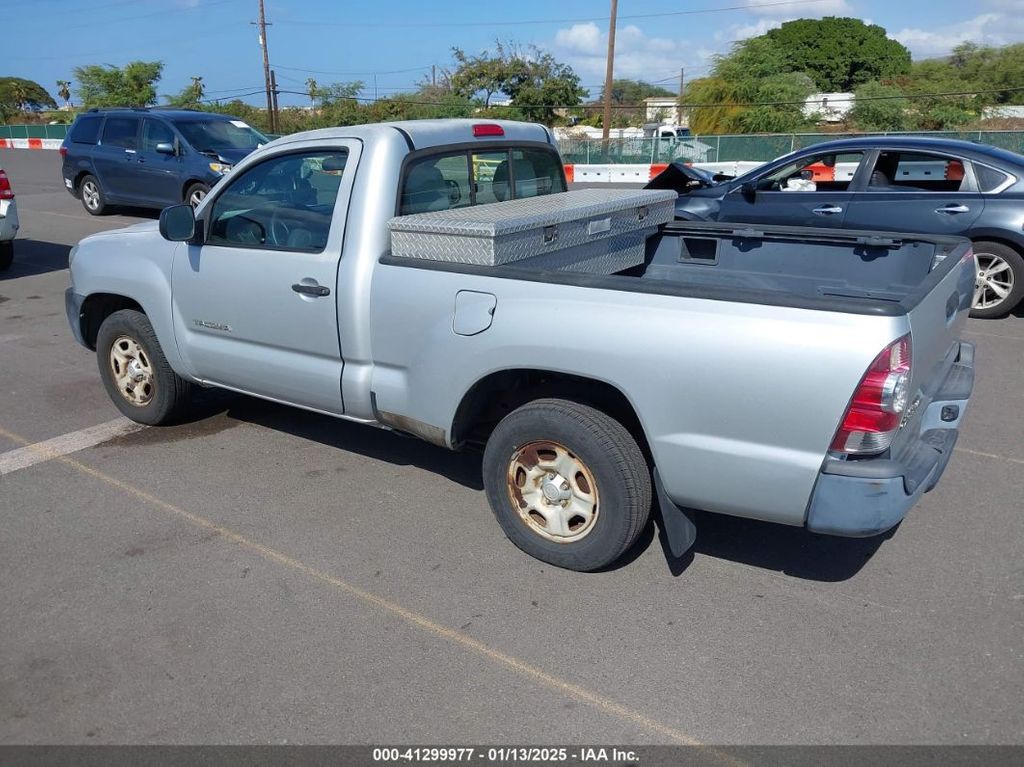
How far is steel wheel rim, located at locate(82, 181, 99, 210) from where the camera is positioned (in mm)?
16078

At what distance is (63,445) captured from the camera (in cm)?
539

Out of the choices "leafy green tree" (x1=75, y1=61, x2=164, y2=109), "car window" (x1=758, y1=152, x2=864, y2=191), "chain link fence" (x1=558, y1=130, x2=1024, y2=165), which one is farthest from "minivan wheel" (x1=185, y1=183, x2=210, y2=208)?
"leafy green tree" (x1=75, y1=61, x2=164, y2=109)

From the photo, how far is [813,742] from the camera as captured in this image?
2.85 meters

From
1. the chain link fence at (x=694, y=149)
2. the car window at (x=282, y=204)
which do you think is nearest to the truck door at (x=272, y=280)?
the car window at (x=282, y=204)

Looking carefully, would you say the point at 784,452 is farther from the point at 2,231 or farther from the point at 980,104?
the point at 980,104

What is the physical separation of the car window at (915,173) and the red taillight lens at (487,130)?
4.95 meters

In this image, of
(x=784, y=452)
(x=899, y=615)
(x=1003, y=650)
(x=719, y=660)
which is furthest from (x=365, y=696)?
(x=1003, y=650)

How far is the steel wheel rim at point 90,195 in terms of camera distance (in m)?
16.1

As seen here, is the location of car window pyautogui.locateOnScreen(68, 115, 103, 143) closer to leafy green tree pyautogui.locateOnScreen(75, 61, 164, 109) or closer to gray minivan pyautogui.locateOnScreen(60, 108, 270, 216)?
gray minivan pyautogui.locateOnScreen(60, 108, 270, 216)

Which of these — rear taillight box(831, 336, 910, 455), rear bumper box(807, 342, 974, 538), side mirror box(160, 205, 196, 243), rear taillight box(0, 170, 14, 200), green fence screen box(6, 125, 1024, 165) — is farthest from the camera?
green fence screen box(6, 125, 1024, 165)

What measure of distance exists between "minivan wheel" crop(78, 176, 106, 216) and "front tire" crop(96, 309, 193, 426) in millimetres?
11710

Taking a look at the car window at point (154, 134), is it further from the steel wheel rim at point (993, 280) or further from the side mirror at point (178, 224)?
the steel wheel rim at point (993, 280)

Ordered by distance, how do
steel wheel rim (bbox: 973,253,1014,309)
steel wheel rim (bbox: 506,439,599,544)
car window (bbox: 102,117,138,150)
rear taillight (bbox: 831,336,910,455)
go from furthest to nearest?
car window (bbox: 102,117,138,150) < steel wheel rim (bbox: 973,253,1014,309) < steel wheel rim (bbox: 506,439,599,544) < rear taillight (bbox: 831,336,910,455)

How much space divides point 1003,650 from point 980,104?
164 feet
